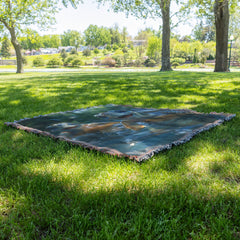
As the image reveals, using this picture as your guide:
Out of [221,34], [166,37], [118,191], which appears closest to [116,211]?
[118,191]

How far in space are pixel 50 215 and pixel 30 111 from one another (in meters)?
3.49

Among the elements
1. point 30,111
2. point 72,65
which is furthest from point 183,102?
point 72,65

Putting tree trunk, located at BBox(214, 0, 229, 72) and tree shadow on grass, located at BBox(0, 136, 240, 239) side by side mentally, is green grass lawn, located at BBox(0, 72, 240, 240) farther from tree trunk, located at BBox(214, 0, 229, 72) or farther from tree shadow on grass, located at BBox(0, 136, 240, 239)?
tree trunk, located at BBox(214, 0, 229, 72)

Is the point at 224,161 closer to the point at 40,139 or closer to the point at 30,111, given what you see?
the point at 40,139

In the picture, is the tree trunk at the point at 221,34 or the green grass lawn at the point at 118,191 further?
the tree trunk at the point at 221,34

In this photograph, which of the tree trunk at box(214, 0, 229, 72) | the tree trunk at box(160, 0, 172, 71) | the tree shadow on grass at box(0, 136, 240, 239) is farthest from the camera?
the tree trunk at box(160, 0, 172, 71)

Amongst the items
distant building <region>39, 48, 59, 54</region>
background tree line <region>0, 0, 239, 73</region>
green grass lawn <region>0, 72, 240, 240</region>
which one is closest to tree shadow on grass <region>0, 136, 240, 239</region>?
green grass lawn <region>0, 72, 240, 240</region>

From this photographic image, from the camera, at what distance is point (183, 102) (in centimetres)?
523

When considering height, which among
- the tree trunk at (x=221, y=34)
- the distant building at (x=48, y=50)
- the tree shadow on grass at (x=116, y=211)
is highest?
the distant building at (x=48, y=50)

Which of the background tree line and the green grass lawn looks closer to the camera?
the green grass lawn

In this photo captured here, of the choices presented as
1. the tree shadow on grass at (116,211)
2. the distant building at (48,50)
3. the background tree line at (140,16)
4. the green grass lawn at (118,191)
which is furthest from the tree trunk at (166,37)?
the distant building at (48,50)

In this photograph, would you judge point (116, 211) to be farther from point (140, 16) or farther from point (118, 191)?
point (140, 16)

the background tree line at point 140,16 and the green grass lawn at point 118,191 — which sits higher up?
the background tree line at point 140,16

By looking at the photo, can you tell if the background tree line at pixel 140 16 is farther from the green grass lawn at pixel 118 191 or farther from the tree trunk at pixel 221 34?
the green grass lawn at pixel 118 191
